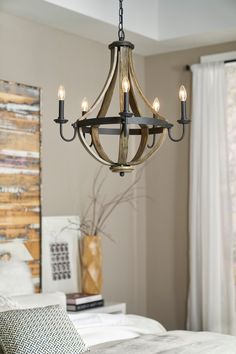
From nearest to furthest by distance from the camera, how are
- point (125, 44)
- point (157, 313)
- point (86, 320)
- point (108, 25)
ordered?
point (125, 44) → point (86, 320) → point (108, 25) → point (157, 313)

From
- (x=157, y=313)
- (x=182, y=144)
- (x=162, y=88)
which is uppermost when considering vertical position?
(x=162, y=88)

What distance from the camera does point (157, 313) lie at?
18.4ft

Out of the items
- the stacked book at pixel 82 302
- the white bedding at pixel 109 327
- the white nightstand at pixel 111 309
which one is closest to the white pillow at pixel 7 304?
the white bedding at pixel 109 327

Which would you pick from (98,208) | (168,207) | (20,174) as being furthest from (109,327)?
(168,207)

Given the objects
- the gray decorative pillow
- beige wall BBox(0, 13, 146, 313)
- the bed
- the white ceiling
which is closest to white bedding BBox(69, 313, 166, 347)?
the bed

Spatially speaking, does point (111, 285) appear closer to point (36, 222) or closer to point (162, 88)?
point (36, 222)

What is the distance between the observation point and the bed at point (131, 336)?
11.2ft

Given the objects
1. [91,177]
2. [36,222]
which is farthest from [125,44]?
[91,177]

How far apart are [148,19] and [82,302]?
2.10 meters

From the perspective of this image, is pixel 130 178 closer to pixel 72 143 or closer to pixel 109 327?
pixel 72 143

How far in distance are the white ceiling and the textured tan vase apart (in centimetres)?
146

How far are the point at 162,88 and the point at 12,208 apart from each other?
5.74 ft

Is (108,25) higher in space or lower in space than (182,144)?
higher

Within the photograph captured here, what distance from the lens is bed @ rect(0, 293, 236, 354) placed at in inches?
134
